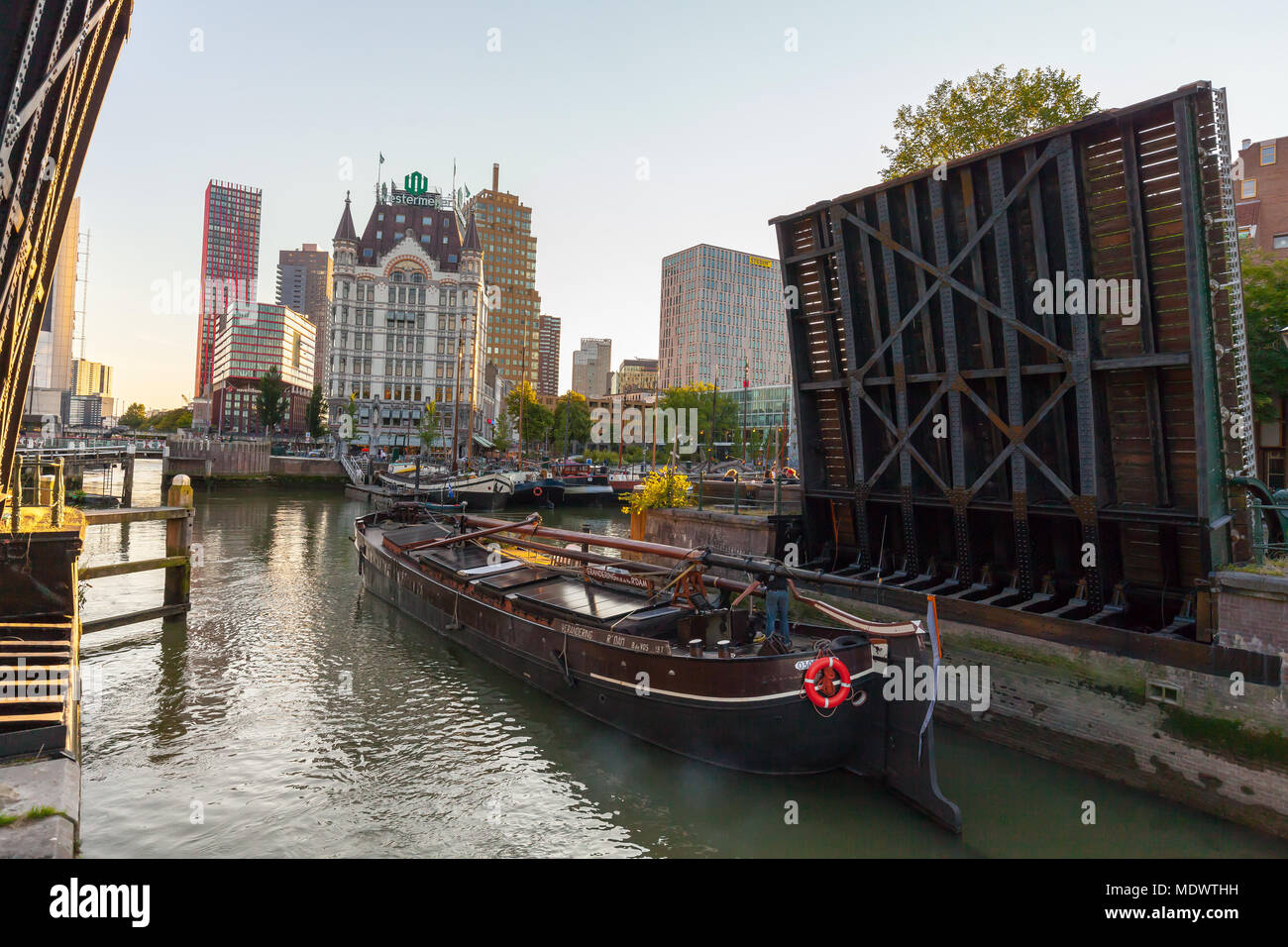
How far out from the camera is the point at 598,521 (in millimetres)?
52250

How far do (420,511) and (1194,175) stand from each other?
86.8 ft

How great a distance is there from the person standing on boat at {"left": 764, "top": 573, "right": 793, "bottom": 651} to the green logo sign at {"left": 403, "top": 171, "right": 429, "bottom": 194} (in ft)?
338

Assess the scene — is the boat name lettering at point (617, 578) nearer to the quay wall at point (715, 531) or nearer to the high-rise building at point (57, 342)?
the quay wall at point (715, 531)

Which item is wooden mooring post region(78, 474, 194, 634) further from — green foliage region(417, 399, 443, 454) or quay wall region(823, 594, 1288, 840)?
green foliage region(417, 399, 443, 454)

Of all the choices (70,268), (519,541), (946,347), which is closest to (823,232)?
(946,347)

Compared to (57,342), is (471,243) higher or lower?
higher

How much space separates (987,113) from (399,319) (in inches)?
3277

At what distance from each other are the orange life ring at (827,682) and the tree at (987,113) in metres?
20.0

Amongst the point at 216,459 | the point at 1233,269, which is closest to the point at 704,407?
the point at 216,459

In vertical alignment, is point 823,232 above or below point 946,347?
above

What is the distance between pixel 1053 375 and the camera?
13938 mm

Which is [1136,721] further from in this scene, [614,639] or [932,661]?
[614,639]

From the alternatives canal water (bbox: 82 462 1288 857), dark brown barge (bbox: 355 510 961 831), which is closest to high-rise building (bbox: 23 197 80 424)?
canal water (bbox: 82 462 1288 857)
